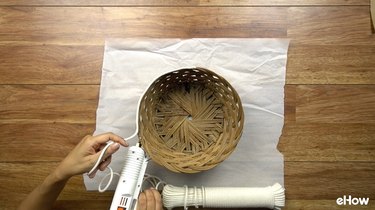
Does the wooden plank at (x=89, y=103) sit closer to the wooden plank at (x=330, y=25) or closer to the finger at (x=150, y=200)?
the wooden plank at (x=330, y=25)

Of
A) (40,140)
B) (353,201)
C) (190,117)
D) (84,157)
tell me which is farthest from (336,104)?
(40,140)

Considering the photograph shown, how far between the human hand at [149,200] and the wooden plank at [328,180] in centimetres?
27

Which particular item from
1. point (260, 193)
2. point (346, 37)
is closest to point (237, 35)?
point (346, 37)

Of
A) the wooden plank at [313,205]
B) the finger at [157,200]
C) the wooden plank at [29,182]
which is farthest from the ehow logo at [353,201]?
the wooden plank at [29,182]

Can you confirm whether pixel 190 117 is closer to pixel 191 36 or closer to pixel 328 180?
pixel 191 36

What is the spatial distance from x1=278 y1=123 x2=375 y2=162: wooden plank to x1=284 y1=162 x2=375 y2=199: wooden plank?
1cm

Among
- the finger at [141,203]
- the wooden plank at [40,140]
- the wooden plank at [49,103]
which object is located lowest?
the finger at [141,203]

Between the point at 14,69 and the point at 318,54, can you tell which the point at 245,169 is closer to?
the point at 318,54

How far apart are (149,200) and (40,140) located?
0.95 feet

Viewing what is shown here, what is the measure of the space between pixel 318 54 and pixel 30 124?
25.5 inches

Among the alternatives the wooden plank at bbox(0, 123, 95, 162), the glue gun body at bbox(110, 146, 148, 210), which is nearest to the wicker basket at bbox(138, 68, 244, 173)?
the glue gun body at bbox(110, 146, 148, 210)

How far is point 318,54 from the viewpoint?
805mm

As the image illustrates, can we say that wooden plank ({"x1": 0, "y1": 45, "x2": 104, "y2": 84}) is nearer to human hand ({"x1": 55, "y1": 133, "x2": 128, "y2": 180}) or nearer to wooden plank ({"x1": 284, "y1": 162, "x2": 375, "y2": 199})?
human hand ({"x1": 55, "y1": 133, "x2": 128, "y2": 180})

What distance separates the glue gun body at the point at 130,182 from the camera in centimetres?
63
